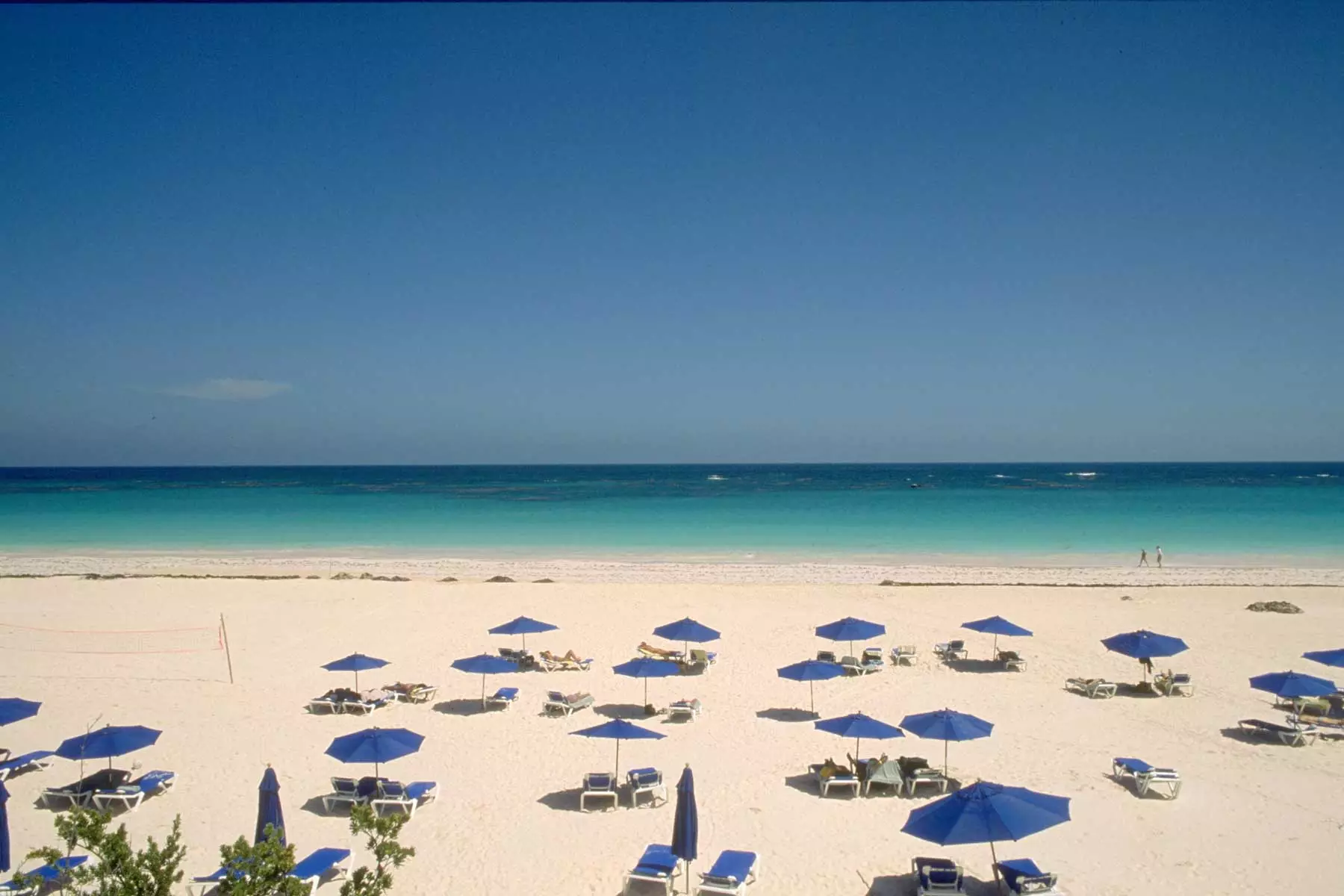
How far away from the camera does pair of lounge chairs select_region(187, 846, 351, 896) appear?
7.74 metres

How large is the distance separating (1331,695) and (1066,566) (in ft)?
62.8

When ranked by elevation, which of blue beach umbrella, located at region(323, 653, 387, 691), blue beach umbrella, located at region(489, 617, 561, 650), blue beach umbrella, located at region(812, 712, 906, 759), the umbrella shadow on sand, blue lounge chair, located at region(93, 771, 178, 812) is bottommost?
the umbrella shadow on sand

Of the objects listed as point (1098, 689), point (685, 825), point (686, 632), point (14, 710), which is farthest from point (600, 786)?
point (1098, 689)

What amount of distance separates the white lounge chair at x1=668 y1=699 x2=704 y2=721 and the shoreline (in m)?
12.9

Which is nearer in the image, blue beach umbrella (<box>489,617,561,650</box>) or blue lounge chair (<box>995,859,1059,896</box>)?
blue lounge chair (<box>995,859,1059,896</box>)

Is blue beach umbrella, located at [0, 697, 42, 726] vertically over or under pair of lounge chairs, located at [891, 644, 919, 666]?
over

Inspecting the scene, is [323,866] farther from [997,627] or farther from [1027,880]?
[997,627]

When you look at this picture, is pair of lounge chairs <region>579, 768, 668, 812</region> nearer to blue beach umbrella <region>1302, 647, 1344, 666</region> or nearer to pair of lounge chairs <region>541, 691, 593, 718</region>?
pair of lounge chairs <region>541, 691, 593, 718</region>

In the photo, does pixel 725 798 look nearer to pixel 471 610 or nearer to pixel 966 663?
pixel 966 663

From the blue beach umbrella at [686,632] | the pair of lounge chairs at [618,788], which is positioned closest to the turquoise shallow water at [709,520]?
the blue beach umbrella at [686,632]

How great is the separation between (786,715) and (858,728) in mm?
2941

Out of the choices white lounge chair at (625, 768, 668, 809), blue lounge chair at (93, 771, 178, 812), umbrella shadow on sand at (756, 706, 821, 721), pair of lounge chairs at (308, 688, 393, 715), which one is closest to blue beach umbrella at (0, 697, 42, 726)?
blue lounge chair at (93, 771, 178, 812)

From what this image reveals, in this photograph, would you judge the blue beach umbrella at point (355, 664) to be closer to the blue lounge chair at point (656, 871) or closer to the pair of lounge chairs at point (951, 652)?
the blue lounge chair at point (656, 871)

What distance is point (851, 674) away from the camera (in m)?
15.4
